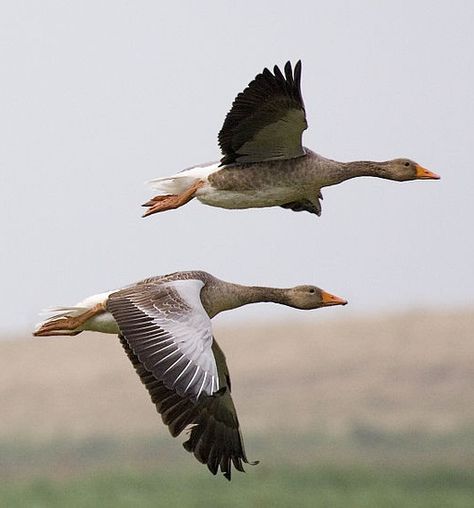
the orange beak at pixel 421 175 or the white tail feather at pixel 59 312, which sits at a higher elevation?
the orange beak at pixel 421 175

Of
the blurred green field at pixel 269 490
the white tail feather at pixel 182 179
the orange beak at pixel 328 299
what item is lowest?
the blurred green field at pixel 269 490

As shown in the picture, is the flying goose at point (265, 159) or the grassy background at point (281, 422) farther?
the grassy background at point (281, 422)

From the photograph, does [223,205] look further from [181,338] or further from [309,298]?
[181,338]

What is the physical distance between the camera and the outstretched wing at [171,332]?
1075 cm

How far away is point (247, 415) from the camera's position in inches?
1934

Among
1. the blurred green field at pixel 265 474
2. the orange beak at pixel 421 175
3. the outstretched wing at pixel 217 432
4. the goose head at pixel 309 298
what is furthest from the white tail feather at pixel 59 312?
the blurred green field at pixel 265 474

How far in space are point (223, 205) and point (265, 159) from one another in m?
0.48

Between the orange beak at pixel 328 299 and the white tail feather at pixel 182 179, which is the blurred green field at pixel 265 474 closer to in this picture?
the orange beak at pixel 328 299

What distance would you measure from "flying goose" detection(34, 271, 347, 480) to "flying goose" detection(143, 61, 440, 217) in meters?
0.71

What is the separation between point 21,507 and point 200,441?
19926 mm

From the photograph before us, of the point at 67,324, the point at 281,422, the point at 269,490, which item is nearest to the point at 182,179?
the point at 67,324

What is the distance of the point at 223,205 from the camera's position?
13.0 metres

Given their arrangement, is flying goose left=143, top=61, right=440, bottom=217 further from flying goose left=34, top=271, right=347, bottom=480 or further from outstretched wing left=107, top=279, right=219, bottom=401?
outstretched wing left=107, top=279, right=219, bottom=401

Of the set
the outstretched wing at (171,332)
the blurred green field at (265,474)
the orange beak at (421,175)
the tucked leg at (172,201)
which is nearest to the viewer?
the outstretched wing at (171,332)
